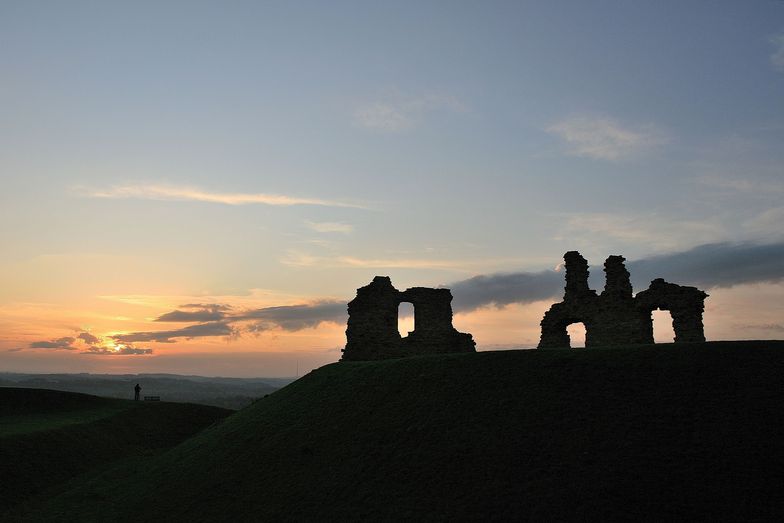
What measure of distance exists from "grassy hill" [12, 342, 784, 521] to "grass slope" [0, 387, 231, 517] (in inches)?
118

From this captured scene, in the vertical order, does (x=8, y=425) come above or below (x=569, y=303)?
below

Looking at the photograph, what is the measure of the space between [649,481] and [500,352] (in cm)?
854

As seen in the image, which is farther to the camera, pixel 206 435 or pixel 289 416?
pixel 206 435

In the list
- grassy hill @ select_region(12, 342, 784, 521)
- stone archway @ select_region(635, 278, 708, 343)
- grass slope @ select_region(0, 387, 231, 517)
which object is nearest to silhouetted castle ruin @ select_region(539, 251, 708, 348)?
stone archway @ select_region(635, 278, 708, 343)

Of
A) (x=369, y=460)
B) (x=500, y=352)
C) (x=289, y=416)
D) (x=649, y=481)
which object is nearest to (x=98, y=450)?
(x=289, y=416)

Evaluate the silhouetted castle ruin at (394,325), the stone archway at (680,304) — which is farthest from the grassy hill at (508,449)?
the stone archway at (680,304)

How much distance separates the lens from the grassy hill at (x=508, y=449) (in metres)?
13.0

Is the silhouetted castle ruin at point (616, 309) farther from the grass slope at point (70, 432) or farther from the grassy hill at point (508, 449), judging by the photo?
the grass slope at point (70, 432)

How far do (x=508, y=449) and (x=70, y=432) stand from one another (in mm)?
25154

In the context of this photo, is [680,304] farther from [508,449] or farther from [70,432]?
[70,432]

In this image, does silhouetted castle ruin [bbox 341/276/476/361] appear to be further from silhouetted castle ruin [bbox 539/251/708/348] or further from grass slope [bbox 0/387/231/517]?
grass slope [bbox 0/387/231/517]

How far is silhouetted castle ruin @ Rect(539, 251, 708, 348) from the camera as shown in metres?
28.3

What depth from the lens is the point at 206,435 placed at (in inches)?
1026

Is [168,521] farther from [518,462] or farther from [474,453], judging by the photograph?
[518,462]
